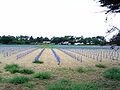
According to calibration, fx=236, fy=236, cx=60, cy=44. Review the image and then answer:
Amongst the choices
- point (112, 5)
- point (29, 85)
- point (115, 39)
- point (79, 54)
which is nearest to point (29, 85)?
point (29, 85)

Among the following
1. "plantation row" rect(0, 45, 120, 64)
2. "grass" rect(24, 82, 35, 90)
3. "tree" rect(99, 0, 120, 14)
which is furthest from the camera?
"plantation row" rect(0, 45, 120, 64)

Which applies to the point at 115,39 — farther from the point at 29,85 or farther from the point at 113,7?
the point at 29,85

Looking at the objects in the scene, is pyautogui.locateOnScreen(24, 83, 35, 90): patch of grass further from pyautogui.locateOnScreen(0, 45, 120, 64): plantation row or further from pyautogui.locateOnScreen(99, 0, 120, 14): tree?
pyautogui.locateOnScreen(0, 45, 120, 64): plantation row

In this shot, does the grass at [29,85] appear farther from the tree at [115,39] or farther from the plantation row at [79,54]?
the plantation row at [79,54]

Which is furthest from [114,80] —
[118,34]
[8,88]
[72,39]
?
[72,39]

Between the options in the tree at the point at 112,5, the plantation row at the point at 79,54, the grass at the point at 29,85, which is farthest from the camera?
the plantation row at the point at 79,54

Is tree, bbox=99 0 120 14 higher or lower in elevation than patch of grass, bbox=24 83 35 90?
higher

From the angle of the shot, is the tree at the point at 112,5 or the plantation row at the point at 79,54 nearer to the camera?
the tree at the point at 112,5

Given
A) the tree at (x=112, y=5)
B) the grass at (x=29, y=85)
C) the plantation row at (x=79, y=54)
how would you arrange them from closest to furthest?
the tree at (x=112, y=5) → the grass at (x=29, y=85) → the plantation row at (x=79, y=54)

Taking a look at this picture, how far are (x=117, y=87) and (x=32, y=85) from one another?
2292 mm

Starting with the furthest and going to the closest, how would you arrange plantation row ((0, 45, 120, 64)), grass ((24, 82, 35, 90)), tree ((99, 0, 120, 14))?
plantation row ((0, 45, 120, 64))
grass ((24, 82, 35, 90))
tree ((99, 0, 120, 14))

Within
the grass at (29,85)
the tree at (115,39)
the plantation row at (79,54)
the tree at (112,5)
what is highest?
the tree at (112,5)

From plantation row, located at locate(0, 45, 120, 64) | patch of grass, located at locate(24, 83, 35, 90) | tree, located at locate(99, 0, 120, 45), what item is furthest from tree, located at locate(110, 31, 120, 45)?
plantation row, located at locate(0, 45, 120, 64)

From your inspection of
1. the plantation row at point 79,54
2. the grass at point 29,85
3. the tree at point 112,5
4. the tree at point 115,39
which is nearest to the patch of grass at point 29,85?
the grass at point 29,85
